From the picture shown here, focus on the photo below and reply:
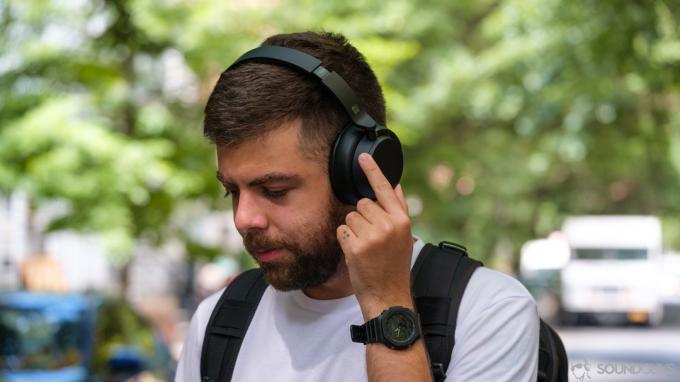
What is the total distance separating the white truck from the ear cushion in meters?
29.6

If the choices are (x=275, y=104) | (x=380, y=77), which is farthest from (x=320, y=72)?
(x=380, y=77)

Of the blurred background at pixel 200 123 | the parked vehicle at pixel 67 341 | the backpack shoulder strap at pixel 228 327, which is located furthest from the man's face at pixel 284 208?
the parked vehicle at pixel 67 341

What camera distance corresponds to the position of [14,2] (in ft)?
37.7

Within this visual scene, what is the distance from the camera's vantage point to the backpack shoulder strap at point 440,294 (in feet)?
7.09

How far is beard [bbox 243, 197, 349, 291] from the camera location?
2.27m

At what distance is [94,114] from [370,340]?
1146 centimetres

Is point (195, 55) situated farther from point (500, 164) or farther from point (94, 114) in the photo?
point (500, 164)

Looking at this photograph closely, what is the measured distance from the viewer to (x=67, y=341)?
9.36m

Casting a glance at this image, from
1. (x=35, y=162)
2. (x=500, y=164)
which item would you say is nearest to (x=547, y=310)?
(x=500, y=164)

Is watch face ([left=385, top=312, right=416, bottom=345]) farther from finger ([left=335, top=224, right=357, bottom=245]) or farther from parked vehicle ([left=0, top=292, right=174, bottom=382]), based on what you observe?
parked vehicle ([left=0, top=292, right=174, bottom=382])

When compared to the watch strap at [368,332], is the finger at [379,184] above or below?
above

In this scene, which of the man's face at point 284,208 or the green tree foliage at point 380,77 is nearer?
the man's face at point 284,208

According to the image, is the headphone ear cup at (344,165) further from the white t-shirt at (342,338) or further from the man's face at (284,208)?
the white t-shirt at (342,338)

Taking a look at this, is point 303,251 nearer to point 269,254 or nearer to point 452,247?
point 269,254
